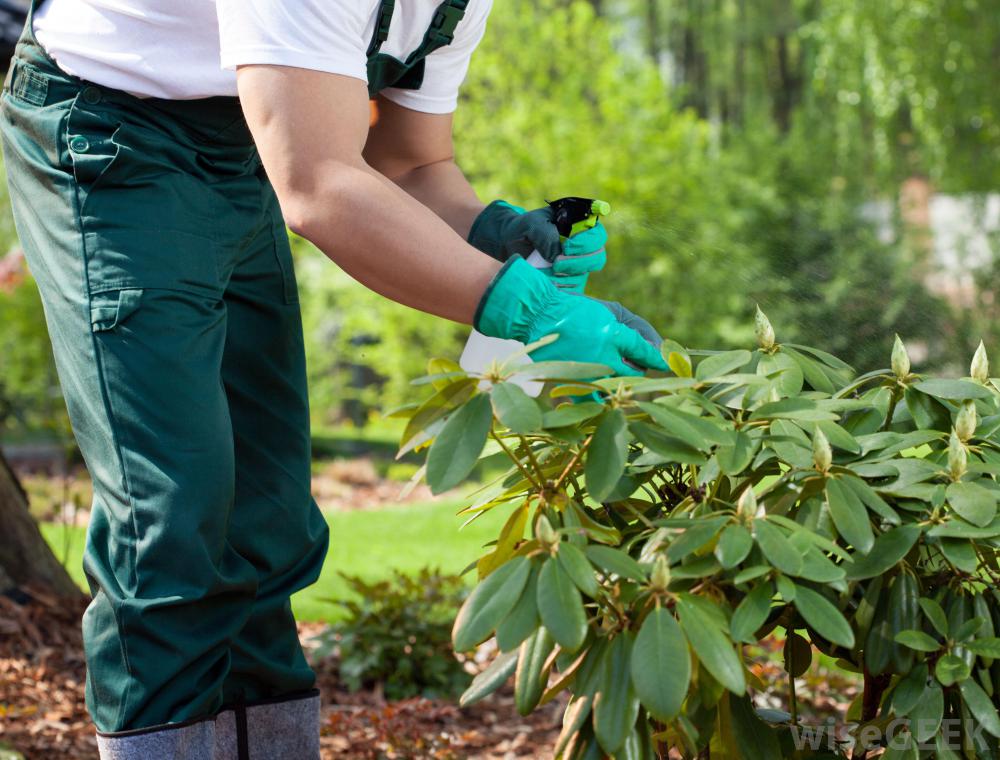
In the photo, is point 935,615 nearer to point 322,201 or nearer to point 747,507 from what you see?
point 747,507

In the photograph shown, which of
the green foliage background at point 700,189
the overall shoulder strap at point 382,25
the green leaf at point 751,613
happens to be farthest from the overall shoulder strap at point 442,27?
the green foliage background at point 700,189

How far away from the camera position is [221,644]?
1655mm

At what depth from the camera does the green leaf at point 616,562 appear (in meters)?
1.14

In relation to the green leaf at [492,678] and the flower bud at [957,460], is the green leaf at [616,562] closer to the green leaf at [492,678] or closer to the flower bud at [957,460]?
the green leaf at [492,678]

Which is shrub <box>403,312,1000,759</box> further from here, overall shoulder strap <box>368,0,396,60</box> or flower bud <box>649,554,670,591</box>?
overall shoulder strap <box>368,0,396,60</box>

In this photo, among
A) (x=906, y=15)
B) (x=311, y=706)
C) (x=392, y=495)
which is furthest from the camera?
(x=906, y=15)

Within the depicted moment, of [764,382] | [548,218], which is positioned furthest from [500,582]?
[548,218]

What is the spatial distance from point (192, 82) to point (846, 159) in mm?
12143

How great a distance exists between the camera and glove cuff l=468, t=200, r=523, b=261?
189cm

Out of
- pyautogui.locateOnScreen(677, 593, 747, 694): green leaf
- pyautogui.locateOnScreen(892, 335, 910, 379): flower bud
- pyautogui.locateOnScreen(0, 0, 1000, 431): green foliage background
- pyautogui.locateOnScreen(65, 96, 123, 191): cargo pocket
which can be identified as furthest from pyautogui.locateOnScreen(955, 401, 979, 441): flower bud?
pyautogui.locateOnScreen(0, 0, 1000, 431): green foliage background

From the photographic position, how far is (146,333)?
158 centimetres

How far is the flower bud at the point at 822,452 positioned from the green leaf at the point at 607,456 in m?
0.22

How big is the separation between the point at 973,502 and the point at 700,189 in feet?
33.3

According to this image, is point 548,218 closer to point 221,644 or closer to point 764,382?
point 764,382
